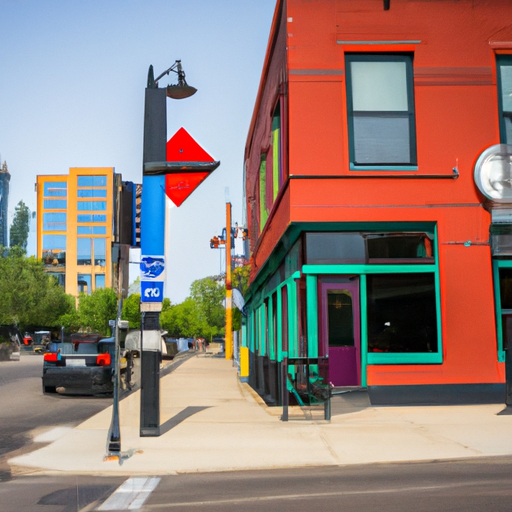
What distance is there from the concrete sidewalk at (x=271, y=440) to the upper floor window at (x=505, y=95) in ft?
18.6

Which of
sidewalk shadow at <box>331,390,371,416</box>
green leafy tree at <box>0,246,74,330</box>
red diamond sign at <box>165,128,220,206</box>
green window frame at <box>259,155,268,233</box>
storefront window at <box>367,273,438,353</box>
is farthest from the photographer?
green leafy tree at <box>0,246,74,330</box>

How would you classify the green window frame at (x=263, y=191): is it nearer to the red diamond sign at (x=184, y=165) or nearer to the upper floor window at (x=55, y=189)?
the red diamond sign at (x=184, y=165)

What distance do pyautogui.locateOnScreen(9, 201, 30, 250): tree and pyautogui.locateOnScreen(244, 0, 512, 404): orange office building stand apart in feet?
517

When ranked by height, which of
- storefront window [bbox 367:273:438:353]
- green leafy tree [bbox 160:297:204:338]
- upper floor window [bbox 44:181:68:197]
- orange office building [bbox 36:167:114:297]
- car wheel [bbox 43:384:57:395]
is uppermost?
upper floor window [bbox 44:181:68:197]

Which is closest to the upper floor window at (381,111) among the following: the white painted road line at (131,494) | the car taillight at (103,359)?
the car taillight at (103,359)

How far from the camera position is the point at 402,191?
576 inches

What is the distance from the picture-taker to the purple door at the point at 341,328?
1453 centimetres

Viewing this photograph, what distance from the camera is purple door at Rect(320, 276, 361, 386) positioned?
14.5 m

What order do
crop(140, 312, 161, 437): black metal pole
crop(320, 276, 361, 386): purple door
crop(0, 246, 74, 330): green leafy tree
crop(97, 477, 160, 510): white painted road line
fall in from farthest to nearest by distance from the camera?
crop(0, 246, 74, 330): green leafy tree, crop(320, 276, 361, 386): purple door, crop(140, 312, 161, 437): black metal pole, crop(97, 477, 160, 510): white painted road line

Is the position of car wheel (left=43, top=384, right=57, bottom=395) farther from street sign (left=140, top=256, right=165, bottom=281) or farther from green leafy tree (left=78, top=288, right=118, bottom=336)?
green leafy tree (left=78, top=288, right=118, bottom=336)

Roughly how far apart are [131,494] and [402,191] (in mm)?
9368

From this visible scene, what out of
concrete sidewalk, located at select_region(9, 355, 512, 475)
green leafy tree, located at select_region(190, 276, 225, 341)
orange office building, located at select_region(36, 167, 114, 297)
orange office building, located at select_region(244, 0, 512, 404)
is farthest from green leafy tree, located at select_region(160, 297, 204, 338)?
concrete sidewalk, located at select_region(9, 355, 512, 475)

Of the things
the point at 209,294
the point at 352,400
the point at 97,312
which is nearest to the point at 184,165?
the point at 352,400

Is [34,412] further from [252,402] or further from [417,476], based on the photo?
[417,476]
